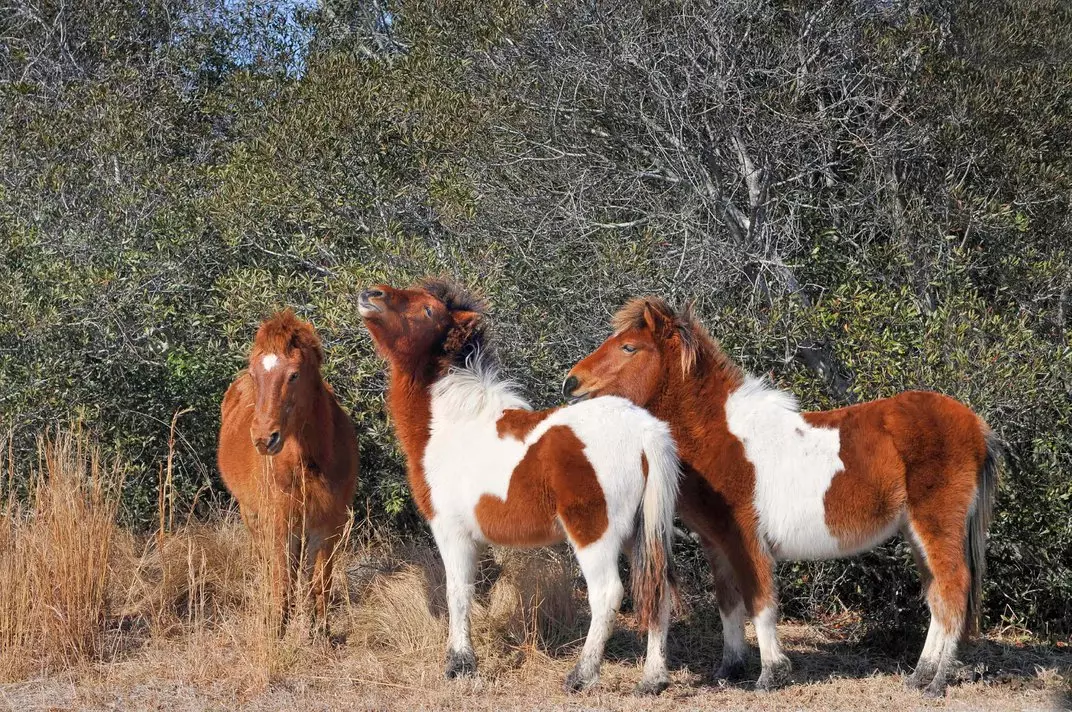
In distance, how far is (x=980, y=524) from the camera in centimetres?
516

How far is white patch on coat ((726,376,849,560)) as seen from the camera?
16.8 feet

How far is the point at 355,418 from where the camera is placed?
7.29m

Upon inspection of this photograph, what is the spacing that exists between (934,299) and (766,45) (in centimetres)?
258

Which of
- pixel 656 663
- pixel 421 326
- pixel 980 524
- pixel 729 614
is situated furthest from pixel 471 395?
pixel 980 524

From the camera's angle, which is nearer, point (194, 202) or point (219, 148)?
point (194, 202)

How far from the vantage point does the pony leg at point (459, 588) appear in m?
5.19

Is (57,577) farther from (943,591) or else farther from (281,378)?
(943,591)

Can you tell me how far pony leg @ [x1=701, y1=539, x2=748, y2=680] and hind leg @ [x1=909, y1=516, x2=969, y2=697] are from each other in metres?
0.89

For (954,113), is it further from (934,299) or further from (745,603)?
(745,603)

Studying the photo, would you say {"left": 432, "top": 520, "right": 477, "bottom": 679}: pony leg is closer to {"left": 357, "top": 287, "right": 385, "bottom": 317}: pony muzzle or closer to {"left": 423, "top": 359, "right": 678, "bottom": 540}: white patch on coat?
{"left": 423, "top": 359, "right": 678, "bottom": 540}: white patch on coat

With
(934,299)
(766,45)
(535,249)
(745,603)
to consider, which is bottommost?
(745,603)

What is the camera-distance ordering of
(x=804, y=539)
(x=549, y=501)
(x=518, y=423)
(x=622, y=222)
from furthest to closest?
(x=622, y=222)
(x=518, y=423)
(x=804, y=539)
(x=549, y=501)

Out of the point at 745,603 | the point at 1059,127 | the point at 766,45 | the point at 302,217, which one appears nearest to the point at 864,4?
the point at 766,45

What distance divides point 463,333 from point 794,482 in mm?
1864
